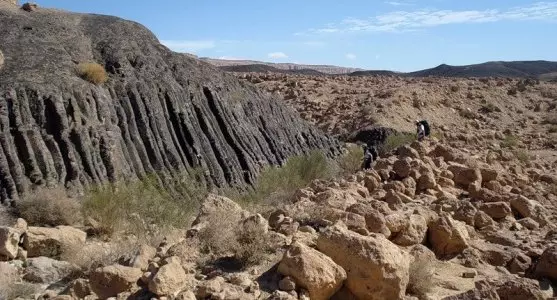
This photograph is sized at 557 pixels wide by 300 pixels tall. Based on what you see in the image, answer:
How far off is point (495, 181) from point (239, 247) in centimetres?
881

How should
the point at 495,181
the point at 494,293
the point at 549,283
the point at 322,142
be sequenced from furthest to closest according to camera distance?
the point at 322,142 → the point at 495,181 → the point at 549,283 → the point at 494,293

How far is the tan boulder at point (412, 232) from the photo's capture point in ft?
28.2

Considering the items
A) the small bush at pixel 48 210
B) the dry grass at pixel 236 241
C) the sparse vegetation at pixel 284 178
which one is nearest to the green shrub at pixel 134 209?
the small bush at pixel 48 210

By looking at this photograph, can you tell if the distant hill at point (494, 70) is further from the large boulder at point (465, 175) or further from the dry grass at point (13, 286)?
the dry grass at point (13, 286)

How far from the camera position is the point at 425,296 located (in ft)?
22.7

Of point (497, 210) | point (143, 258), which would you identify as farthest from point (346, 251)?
point (497, 210)

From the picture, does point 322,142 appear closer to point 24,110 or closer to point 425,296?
point 24,110

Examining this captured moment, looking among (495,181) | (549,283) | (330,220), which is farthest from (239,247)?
(495,181)

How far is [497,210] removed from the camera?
36.3ft

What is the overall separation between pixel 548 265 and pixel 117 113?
12.0 meters

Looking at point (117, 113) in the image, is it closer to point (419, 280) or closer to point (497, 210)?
point (497, 210)

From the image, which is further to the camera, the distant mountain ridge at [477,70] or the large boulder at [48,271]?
the distant mountain ridge at [477,70]

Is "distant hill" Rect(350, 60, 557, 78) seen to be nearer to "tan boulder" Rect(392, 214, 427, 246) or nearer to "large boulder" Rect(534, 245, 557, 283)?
"tan boulder" Rect(392, 214, 427, 246)

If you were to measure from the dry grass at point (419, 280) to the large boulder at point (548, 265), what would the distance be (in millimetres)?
1793
